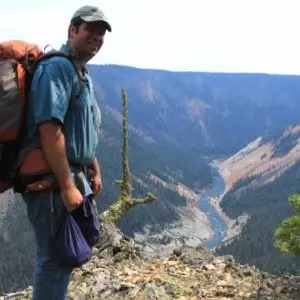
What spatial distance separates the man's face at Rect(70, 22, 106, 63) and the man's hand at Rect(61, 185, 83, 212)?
133 centimetres

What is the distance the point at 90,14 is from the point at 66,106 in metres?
0.92

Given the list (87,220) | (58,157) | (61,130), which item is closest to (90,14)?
(61,130)

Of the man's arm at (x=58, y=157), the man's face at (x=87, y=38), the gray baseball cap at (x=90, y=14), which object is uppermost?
the gray baseball cap at (x=90, y=14)

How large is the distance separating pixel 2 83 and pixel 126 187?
1053cm

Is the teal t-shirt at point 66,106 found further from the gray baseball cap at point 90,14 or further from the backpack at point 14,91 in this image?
the gray baseball cap at point 90,14

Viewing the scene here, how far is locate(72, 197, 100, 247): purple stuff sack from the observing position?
5.13 metres

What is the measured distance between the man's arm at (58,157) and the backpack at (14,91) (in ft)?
0.68

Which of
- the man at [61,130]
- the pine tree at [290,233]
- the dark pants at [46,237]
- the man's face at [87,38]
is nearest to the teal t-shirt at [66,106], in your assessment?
the man at [61,130]

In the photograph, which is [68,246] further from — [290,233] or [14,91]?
[290,233]

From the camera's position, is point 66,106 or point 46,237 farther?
point 46,237

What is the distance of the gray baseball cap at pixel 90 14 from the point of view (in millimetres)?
4852

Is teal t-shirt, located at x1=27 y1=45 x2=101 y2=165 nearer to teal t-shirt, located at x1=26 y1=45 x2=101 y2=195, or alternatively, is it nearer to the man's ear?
teal t-shirt, located at x1=26 y1=45 x2=101 y2=195

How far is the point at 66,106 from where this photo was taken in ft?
15.7

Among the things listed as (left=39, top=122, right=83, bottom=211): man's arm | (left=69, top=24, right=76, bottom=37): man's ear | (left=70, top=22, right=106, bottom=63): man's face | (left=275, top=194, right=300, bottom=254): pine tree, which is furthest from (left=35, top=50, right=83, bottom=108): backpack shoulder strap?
(left=275, top=194, right=300, bottom=254): pine tree
